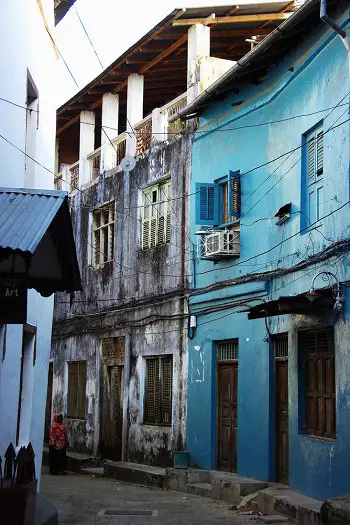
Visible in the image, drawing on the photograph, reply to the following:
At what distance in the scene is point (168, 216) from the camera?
61.7 ft

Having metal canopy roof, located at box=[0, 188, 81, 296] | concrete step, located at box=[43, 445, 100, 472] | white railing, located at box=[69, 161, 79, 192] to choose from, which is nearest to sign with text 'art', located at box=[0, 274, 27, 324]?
metal canopy roof, located at box=[0, 188, 81, 296]

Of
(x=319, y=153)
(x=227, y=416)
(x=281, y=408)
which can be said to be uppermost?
(x=319, y=153)

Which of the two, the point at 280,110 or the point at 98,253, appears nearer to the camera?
the point at 280,110

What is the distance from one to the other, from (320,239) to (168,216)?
6679mm

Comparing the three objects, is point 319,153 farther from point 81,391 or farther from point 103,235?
point 81,391

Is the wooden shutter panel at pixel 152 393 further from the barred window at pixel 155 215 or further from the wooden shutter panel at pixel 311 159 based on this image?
the wooden shutter panel at pixel 311 159

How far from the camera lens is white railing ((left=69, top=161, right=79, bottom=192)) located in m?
24.2

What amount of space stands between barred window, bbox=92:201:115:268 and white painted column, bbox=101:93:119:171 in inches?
44.9

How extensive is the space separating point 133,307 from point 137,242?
151cm

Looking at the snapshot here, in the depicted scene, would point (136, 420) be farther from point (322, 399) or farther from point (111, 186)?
point (322, 399)

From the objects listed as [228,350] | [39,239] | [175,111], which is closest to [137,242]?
[175,111]

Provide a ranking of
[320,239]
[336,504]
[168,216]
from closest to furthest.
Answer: [336,504] → [320,239] → [168,216]

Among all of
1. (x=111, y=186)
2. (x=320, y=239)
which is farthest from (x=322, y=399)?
(x=111, y=186)

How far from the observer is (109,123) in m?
22.1
